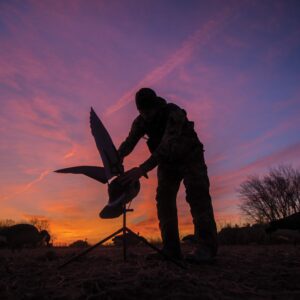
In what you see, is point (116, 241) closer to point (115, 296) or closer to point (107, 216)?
point (107, 216)

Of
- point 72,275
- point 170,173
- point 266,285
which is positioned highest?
point 170,173

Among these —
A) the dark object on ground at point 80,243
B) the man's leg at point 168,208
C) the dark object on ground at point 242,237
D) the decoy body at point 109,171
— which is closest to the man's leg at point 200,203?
the man's leg at point 168,208

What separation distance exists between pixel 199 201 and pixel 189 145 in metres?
0.81

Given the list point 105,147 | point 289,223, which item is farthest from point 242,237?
point 105,147

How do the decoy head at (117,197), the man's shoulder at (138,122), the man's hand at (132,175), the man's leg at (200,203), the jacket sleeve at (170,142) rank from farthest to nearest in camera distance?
the man's shoulder at (138,122) → the man's leg at (200,203) → the jacket sleeve at (170,142) → the man's hand at (132,175) → the decoy head at (117,197)

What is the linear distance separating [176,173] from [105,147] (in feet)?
5.54

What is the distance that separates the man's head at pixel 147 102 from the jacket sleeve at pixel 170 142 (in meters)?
0.33

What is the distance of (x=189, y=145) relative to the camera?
5.14 meters

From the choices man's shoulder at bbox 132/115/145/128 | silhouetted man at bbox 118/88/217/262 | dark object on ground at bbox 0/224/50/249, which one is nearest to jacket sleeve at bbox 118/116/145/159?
man's shoulder at bbox 132/115/145/128

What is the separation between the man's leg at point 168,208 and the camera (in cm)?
512

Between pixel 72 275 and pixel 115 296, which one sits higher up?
pixel 72 275

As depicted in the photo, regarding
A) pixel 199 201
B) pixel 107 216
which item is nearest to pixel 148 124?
pixel 199 201

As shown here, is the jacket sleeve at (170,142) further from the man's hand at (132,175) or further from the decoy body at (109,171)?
the decoy body at (109,171)

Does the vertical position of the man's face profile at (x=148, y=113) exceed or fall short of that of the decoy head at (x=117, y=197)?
it exceeds it
